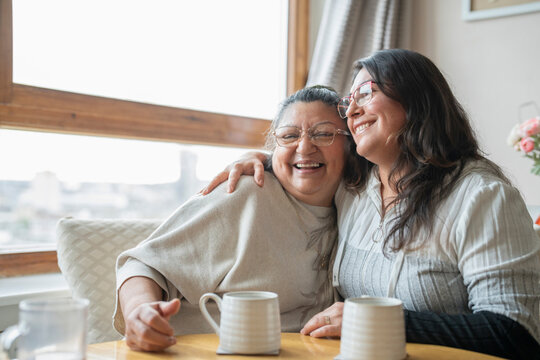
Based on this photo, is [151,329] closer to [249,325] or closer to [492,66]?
[249,325]

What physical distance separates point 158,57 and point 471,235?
173 centimetres

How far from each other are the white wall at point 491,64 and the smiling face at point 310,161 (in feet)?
4.55

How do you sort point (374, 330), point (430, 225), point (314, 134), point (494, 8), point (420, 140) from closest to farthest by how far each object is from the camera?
point (374, 330) → point (430, 225) → point (420, 140) → point (314, 134) → point (494, 8)

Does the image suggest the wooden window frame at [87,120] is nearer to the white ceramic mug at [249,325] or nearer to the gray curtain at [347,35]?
the gray curtain at [347,35]

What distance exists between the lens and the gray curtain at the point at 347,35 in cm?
292

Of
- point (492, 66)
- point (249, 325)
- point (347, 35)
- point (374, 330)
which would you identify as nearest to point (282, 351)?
point (249, 325)

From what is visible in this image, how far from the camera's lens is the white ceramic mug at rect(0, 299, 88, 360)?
723 mm

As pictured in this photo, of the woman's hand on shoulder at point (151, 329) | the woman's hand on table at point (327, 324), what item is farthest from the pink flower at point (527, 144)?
the woman's hand on shoulder at point (151, 329)

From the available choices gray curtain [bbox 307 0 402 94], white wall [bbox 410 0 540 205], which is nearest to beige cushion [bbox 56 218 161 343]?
gray curtain [bbox 307 0 402 94]

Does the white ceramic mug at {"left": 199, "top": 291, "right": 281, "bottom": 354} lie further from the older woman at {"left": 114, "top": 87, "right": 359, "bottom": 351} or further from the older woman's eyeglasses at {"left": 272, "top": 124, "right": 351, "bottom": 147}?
the older woman's eyeglasses at {"left": 272, "top": 124, "right": 351, "bottom": 147}

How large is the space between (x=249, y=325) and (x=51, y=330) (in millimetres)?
331

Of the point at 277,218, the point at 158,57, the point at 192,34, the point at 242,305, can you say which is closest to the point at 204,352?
the point at 242,305

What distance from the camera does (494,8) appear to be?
2865 mm

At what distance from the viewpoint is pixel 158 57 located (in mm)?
2492
